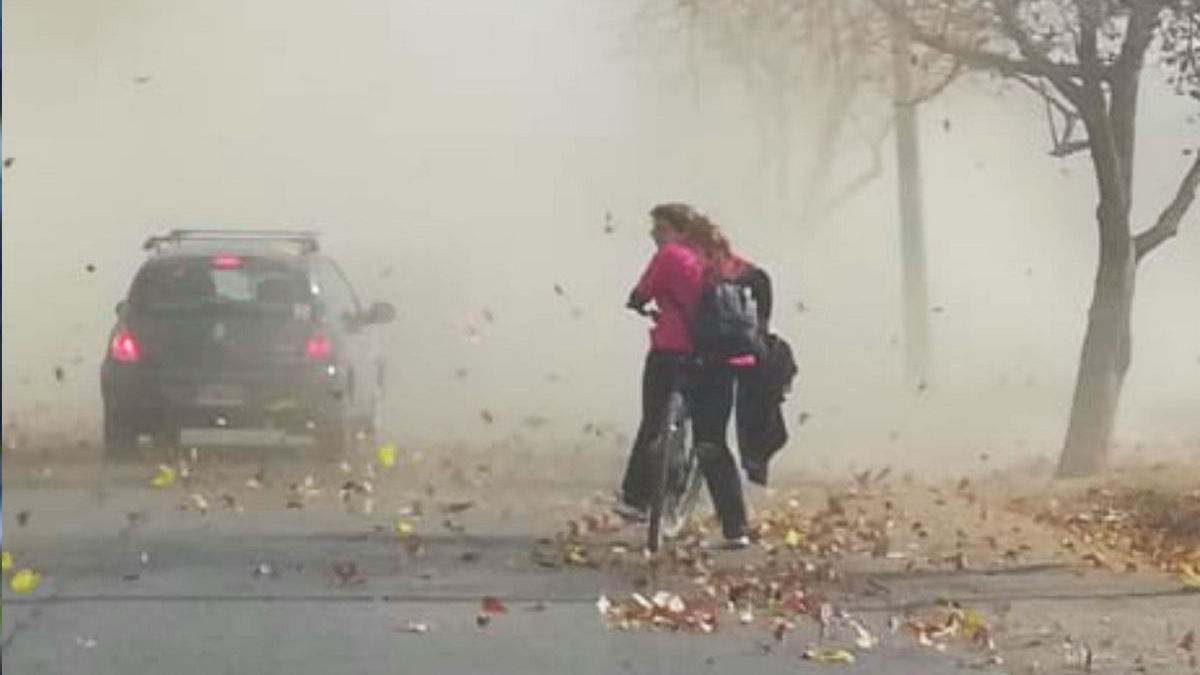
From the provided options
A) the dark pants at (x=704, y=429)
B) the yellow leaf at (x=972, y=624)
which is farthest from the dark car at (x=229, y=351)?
the yellow leaf at (x=972, y=624)

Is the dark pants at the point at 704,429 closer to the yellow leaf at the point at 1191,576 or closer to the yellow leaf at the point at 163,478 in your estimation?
the yellow leaf at the point at 1191,576

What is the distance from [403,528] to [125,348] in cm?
308

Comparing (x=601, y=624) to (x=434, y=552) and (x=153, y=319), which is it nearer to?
(x=434, y=552)

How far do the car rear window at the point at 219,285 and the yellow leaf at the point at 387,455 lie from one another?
1.07 metres

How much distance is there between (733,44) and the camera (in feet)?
70.7

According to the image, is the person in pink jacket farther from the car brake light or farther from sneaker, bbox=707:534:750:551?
the car brake light

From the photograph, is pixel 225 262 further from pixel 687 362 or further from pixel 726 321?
pixel 726 321

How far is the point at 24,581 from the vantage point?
9.96m

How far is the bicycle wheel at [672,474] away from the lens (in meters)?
11.1

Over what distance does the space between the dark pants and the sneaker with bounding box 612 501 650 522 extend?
3 cm

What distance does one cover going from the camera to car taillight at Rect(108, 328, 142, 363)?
14.3 m

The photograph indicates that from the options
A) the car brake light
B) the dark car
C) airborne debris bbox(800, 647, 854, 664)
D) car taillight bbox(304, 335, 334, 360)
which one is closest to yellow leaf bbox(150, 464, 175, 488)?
the dark car

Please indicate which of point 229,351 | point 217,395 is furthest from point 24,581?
point 229,351

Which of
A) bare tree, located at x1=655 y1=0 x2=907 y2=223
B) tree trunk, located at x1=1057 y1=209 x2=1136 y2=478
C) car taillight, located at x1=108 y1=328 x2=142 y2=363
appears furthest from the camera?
bare tree, located at x1=655 y1=0 x2=907 y2=223
